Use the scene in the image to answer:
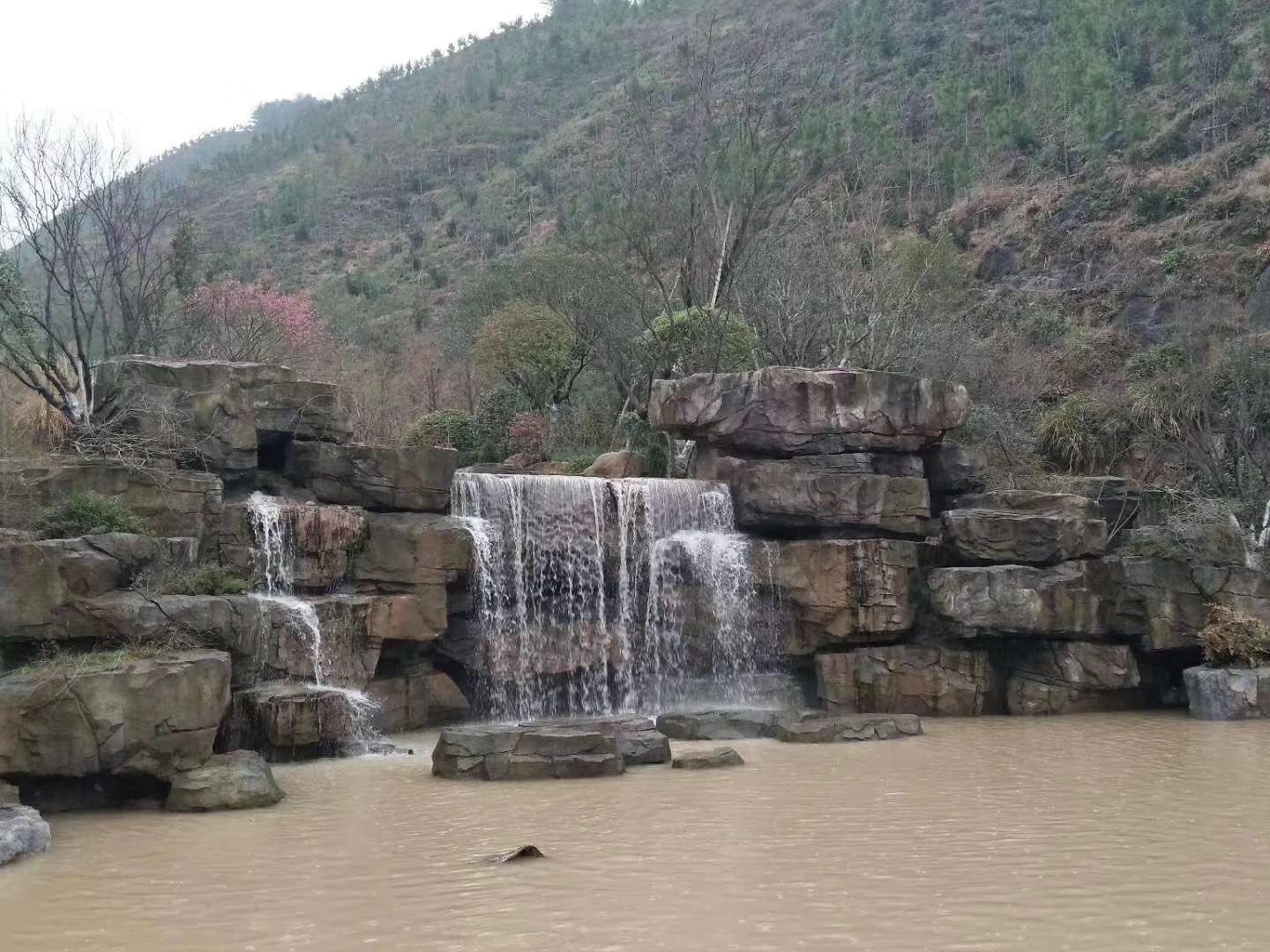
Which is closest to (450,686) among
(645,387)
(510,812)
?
(510,812)

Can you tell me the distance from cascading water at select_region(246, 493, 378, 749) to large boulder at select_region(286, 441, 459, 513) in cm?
83

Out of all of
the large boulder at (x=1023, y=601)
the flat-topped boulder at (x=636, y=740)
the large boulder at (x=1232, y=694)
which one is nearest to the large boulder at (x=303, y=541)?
the flat-topped boulder at (x=636, y=740)

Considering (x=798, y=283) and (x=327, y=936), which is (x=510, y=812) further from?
(x=798, y=283)

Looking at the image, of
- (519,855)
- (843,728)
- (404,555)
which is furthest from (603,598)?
(519,855)

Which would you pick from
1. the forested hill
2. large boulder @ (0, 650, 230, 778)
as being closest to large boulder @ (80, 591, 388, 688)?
large boulder @ (0, 650, 230, 778)

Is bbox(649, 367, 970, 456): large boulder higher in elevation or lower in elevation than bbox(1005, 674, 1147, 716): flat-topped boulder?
higher

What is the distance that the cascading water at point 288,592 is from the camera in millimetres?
13484

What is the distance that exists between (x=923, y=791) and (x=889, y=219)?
34.0 meters

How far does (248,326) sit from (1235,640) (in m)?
21.0

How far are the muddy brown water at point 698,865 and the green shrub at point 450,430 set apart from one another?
608 inches

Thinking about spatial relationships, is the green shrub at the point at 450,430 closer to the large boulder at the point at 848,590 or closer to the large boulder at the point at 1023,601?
the large boulder at the point at 848,590

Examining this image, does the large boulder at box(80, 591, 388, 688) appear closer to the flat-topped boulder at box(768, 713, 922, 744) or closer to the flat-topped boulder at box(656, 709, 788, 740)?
the flat-topped boulder at box(656, 709, 788, 740)

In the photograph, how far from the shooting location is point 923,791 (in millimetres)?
10578

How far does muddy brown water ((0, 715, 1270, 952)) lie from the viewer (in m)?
6.48
